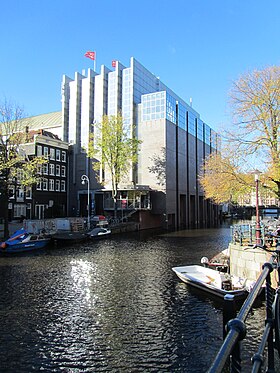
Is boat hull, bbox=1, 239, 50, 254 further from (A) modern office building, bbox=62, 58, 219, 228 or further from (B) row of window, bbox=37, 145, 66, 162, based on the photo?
(B) row of window, bbox=37, 145, 66, 162

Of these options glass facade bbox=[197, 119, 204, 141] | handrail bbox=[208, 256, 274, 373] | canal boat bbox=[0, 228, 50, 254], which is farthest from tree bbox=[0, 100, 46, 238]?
glass facade bbox=[197, 119, 204, 141]

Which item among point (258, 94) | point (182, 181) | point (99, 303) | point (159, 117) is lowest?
point (99, 303)

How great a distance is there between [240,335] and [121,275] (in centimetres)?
1766

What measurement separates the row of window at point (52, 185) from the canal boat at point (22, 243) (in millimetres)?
21422

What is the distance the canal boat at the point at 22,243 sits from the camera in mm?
26328

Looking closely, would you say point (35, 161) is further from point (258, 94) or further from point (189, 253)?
point (258, 94)

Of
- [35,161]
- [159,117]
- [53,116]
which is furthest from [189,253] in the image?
[53,116]

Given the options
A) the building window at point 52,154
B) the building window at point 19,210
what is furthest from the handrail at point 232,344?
the building window at point 52,154

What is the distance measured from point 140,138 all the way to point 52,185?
58.2ft

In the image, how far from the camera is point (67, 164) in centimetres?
5809

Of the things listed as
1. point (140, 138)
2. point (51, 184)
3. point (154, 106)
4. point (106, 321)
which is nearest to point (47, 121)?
point (51, 184)

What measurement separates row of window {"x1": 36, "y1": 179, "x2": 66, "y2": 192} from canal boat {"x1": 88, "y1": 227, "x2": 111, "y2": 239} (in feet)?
52.5

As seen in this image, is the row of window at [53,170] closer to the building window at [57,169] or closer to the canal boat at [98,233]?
the building window at [57,169]

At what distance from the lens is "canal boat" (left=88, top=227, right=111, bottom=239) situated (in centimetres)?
3679
